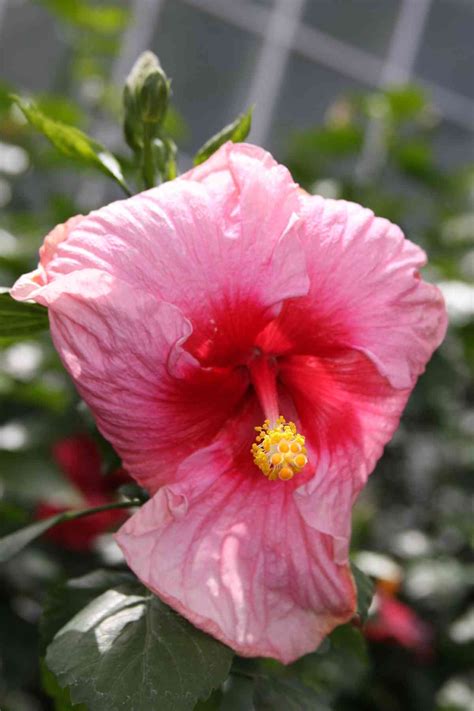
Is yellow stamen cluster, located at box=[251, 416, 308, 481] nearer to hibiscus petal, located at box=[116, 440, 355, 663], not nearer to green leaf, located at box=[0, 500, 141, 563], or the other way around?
hibiscus petal, located at box=[116, 440, 355, 663]

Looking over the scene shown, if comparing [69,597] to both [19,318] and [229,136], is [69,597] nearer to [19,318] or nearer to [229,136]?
[19,318]

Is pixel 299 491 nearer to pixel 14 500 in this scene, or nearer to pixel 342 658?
pixel 342 658

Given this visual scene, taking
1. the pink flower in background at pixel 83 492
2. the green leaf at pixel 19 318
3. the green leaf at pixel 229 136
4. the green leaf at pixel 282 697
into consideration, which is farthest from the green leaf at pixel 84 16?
the green leaf at pixel 282 697

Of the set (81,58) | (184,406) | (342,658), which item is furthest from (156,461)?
Answer: (81,58)

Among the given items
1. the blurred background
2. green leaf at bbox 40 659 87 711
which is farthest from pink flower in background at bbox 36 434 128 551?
green leaf at bbox 40 659 87 711

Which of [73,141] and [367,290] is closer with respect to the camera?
[367,290]

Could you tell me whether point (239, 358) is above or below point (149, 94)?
below

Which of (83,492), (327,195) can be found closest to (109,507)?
(83,492)
